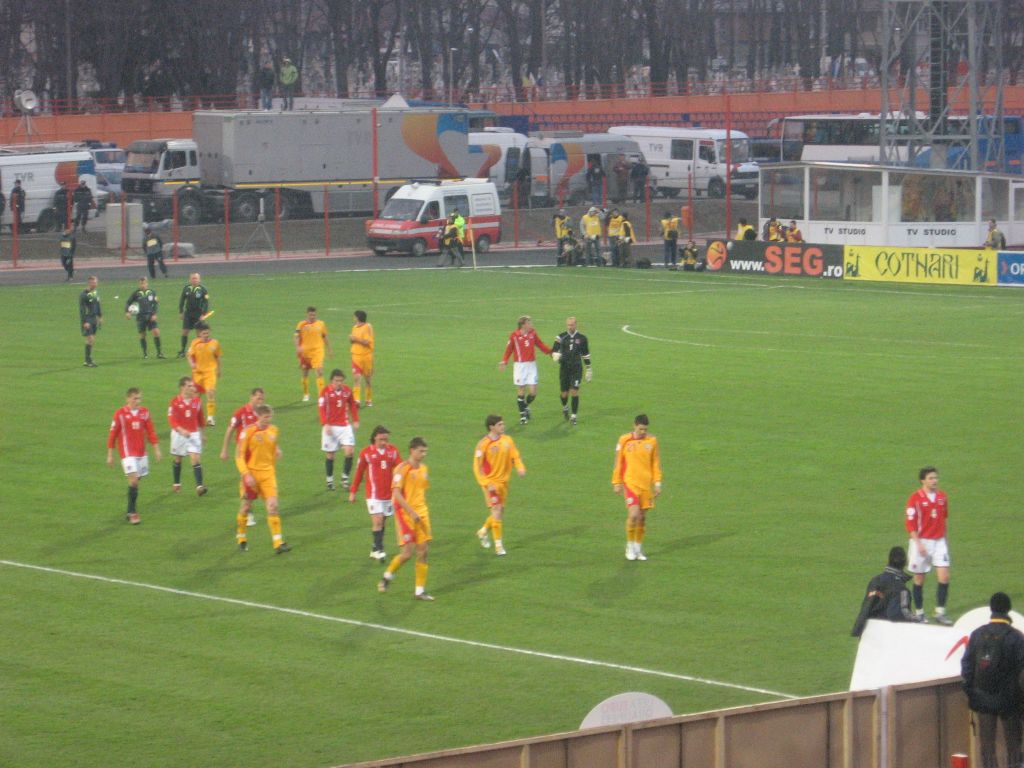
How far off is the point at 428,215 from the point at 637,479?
44.9m

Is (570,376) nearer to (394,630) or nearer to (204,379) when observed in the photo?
(204,379)

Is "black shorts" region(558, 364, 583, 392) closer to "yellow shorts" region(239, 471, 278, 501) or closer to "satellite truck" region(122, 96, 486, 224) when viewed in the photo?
"yellow shorts" region(239, 471, 278, 501)

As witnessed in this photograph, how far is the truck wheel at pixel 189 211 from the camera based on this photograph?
218ft

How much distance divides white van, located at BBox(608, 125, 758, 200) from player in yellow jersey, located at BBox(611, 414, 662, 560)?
2581 inches

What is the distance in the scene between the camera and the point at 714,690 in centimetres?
1461

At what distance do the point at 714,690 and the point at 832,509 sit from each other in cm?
764

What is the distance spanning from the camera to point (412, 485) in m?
17.7

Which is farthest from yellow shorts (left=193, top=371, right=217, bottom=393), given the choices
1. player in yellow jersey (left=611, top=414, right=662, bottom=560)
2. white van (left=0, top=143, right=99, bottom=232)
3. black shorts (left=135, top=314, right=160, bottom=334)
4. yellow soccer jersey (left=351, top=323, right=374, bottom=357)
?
white van (left=0, top=143, right=99, bottom=232)

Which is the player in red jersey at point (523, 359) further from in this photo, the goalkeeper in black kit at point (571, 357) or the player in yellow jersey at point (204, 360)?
the player in yellow jersey at point (204, 360)

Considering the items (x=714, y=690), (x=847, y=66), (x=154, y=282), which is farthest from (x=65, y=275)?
(x=847, y=66)

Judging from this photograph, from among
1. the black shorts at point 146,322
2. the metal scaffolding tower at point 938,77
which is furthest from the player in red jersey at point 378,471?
the metal scaffolding tower at point 938,77

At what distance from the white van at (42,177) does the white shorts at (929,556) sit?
51.6 metres

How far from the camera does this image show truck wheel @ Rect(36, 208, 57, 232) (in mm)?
63312

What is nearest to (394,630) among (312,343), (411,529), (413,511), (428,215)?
(411,529)
